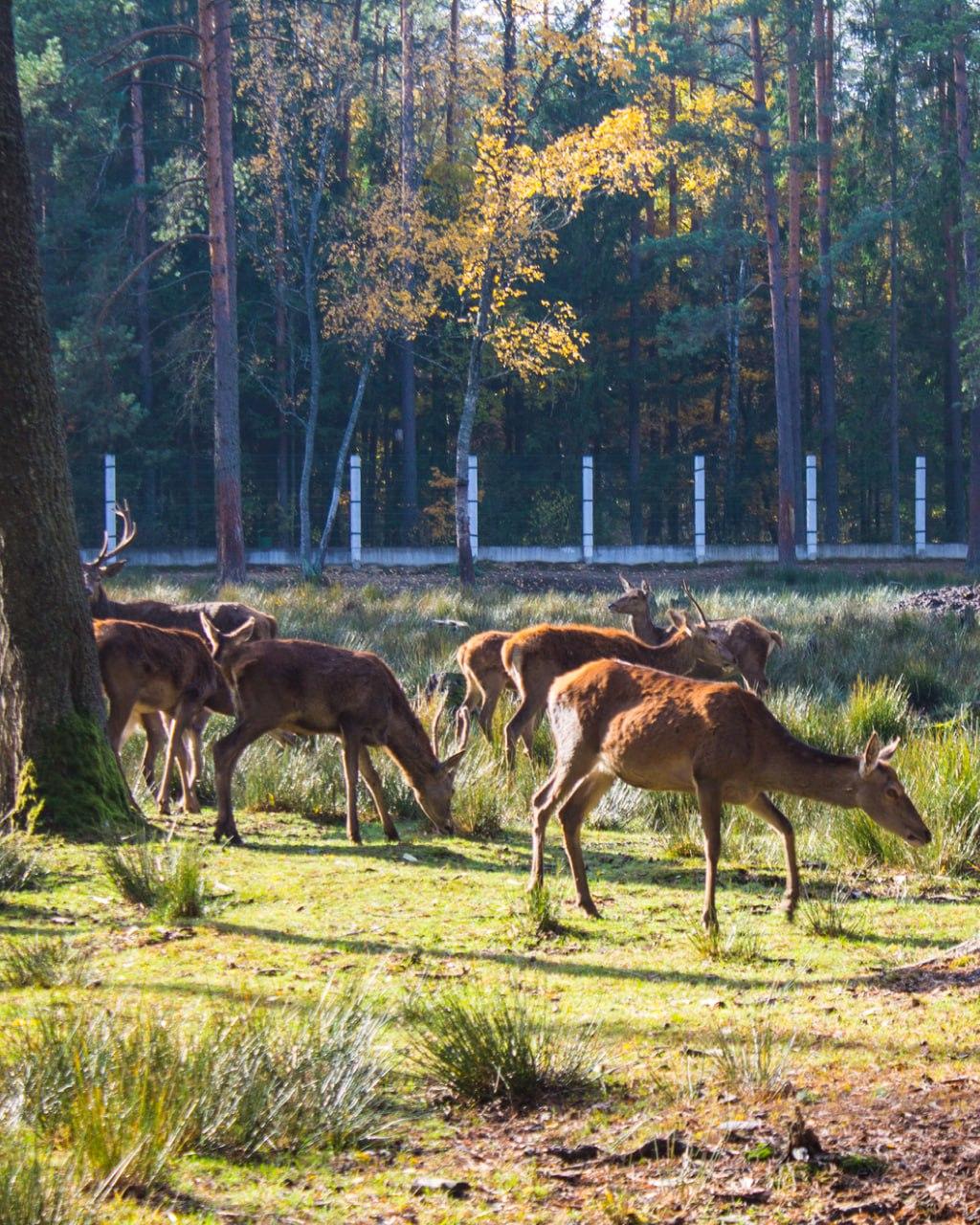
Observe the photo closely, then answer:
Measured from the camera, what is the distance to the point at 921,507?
1741 inches

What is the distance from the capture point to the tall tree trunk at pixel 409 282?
1420 inches

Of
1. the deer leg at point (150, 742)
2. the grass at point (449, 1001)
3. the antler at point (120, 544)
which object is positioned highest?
the antler at point (120, 544)

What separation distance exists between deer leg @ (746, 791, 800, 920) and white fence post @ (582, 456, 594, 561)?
111 ft

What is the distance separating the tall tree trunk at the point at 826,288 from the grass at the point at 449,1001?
35.3 m

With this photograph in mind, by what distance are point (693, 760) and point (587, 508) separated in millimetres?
34784

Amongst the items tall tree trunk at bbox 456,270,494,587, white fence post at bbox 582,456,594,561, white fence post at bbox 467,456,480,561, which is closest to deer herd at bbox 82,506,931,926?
tall tree trunk at bbox 456,270,494,587

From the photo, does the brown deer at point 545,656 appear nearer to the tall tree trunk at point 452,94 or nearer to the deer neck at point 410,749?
the deer neck at point 410,749

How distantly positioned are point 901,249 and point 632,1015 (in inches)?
1900

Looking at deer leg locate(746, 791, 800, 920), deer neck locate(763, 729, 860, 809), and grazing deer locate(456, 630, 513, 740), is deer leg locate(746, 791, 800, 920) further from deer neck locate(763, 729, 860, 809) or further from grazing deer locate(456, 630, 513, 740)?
grazing deer locate(456, 630, 513, 740)

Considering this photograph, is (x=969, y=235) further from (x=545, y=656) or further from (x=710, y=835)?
(x=710, y=835)

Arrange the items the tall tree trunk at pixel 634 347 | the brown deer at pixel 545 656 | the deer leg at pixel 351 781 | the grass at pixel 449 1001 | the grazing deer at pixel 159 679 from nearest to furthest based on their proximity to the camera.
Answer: the grass at pixel 449 1001 < the deer leg at pixel 351 781 < the grazing deer at pixel 159 679 < the brown deer at pixel 545 656 < the tall tree trunk at pixel 634 347

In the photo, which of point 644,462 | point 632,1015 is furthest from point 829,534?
point 632,1015

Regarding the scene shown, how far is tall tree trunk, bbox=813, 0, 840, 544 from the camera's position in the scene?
147ft

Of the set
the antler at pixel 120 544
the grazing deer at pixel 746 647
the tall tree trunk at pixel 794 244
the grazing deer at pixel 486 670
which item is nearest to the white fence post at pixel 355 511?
the tall tree trunk at pixel 794 244
